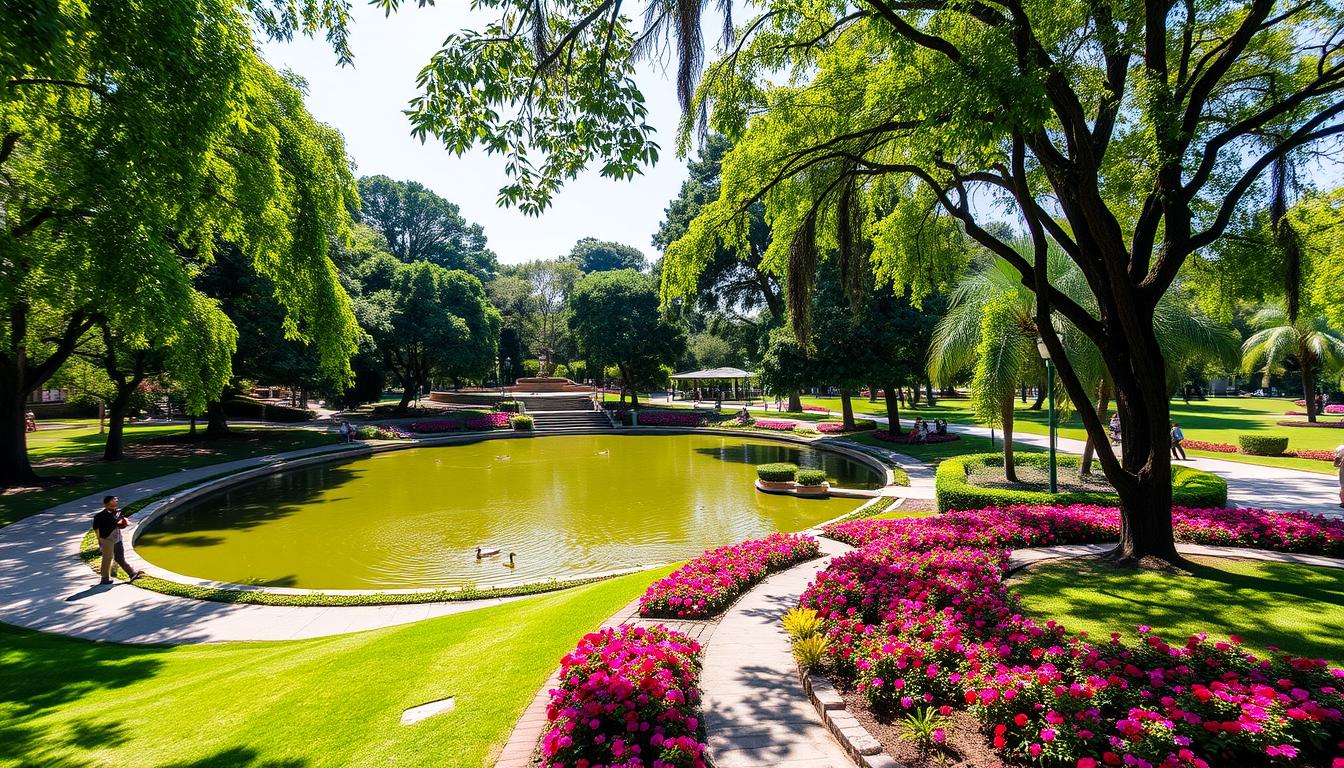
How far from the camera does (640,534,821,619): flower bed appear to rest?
6191 millimetres

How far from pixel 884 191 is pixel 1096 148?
3.49 meters

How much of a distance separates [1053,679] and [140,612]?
1156cm

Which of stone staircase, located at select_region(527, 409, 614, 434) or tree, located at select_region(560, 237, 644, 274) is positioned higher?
tree, located at select_region(560, 237, 644, 274)

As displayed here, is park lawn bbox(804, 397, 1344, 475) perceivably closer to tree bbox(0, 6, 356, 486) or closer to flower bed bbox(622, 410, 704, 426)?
flower bed bbox(622, 410, 704, 426)

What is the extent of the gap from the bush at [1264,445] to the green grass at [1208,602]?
15.6m

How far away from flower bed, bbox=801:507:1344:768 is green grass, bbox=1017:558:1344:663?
1.89ft

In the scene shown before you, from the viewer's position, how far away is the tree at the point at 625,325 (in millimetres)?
36062

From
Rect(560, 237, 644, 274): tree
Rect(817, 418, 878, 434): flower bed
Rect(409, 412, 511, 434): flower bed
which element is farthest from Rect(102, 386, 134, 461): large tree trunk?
Rect(560, 237, 644, 274): tree

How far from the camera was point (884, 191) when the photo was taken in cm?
1003

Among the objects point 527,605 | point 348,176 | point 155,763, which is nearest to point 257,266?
point 348,176

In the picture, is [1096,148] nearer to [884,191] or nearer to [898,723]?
[884,191]

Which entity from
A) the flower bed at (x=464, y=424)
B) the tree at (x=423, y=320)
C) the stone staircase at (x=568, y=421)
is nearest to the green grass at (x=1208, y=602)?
the stone staircase at (x=568, y=421)

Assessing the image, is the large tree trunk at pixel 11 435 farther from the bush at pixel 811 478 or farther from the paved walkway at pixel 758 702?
the bush at pixel 811 478

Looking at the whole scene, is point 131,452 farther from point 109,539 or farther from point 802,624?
point 802,624
